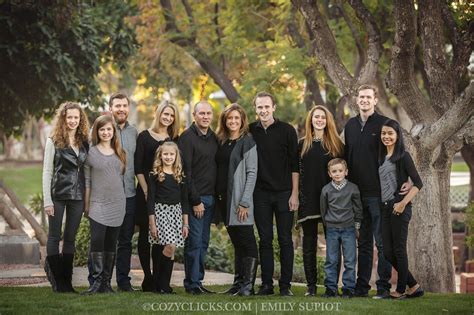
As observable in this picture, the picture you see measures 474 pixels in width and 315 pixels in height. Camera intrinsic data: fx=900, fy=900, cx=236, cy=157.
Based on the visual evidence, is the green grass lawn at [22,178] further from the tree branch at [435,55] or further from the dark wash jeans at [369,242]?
the dark wash jeans at [369,242]

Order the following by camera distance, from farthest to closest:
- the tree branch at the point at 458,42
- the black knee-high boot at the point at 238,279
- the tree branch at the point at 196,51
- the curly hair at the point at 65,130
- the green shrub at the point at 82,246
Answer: the tree branch at the point at 196,51, the green shrub at the point at 82,246, the tree branch at the point at 458,42, the black knee-high boot at the point at 238,279, the curly hair at the point at 65,130

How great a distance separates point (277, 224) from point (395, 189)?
1305 mm

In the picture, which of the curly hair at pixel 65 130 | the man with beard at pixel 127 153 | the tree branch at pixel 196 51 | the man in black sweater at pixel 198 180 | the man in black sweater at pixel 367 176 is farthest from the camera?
the tree branch at pixel 196 51

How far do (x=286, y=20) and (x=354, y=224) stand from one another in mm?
Answer: 10122

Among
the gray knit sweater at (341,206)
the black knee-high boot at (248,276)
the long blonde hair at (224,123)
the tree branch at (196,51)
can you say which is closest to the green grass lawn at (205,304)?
the black knee-high boot at (248,276)

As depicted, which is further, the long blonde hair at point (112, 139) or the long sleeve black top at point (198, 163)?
the long sleeve black top at point (198, 163)

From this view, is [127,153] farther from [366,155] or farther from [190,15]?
[190,15]

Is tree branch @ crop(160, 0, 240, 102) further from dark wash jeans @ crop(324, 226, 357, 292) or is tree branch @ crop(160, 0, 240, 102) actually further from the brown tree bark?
dark wash jeans @ crop(324, 226, 357, 292)

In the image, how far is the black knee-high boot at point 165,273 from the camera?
953 centimetres

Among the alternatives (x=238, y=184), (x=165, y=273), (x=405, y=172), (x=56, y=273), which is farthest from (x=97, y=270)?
(x=405, y=172)

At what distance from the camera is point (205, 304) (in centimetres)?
880

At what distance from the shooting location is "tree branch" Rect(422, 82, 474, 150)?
1215 centimetres

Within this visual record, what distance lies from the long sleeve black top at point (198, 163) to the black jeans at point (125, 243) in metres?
0.71

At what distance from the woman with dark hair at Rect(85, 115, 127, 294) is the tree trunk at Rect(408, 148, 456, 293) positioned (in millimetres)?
5265
